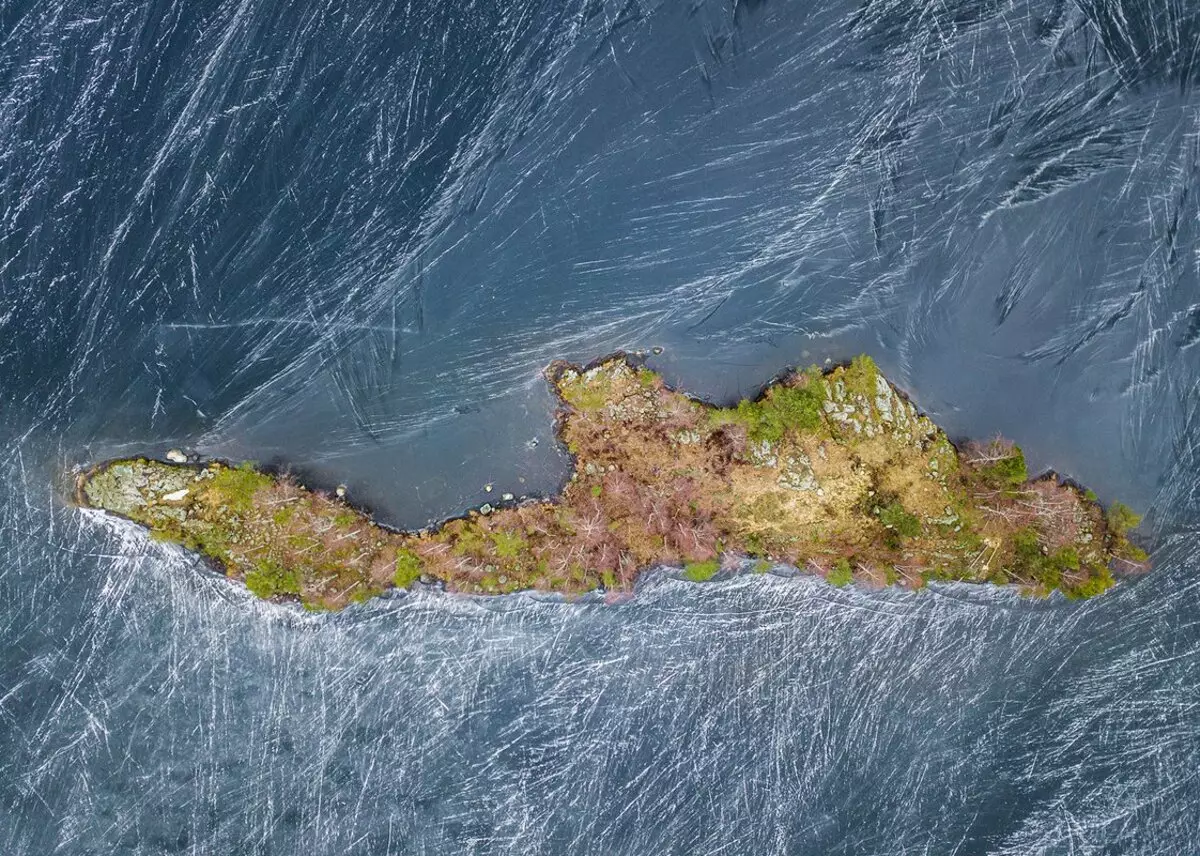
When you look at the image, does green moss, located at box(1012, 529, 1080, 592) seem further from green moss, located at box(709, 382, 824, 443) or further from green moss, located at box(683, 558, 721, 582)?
green moss, located at box(683, 558, 721, 582)

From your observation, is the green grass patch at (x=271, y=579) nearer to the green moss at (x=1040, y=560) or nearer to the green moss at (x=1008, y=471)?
the green moss at (x=1008, y=471)

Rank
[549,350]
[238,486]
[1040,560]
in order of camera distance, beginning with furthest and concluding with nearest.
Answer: [1040,560], [549,350], [238,486]

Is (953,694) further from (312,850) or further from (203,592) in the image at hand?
(203,592)

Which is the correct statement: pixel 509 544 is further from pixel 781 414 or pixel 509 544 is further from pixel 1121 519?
pixel 1121 519

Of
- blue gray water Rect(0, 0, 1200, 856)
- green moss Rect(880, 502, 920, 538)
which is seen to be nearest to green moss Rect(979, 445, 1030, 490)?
blue gray water Rect(0, 0, 1200, 856)

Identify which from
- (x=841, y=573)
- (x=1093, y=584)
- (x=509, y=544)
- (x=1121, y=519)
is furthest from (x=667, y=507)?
(x=1121, y=519)

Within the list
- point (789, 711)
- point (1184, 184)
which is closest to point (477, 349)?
point (789, 711)
